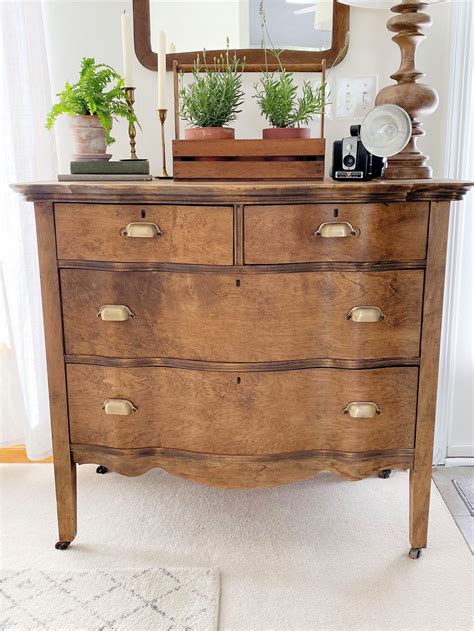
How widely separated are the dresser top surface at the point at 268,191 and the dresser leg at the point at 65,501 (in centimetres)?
74

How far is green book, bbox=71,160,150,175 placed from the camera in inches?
63.7

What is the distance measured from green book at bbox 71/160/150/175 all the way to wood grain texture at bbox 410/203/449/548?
770mm

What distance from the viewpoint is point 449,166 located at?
193 centimetres

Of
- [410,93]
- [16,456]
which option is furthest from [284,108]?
[16,456]

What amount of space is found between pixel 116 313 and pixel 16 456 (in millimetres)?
1023

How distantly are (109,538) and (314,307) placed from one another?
91cm

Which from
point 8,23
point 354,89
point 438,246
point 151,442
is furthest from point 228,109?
point 151,442

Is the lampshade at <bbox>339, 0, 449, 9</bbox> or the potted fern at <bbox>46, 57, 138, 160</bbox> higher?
the lampshade at <bbox>339, 0, 449, 9</bbox>

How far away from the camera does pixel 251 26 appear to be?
74.3 inches

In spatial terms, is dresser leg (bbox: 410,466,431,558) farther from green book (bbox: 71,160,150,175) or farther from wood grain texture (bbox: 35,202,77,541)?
green book (bbox: 71,160,150,175)

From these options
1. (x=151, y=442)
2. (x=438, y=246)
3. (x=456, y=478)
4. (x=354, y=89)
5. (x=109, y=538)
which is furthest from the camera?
(x=456, y=478)

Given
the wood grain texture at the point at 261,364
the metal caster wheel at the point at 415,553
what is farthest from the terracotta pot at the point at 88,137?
the metal caster wheel at the point at 415,553

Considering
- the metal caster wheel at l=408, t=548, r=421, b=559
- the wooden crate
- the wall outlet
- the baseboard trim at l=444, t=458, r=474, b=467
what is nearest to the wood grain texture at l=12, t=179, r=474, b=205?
the wooden crate

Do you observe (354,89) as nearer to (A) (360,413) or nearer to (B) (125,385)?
(A) (360,413)
